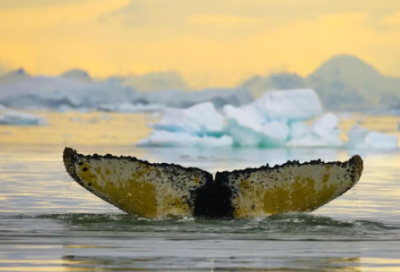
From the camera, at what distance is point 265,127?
38.7 metres

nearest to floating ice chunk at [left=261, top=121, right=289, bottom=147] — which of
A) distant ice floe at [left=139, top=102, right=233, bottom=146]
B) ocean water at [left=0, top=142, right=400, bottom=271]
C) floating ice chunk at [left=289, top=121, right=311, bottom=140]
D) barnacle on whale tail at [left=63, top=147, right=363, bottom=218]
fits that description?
floating ice chunk at [left=289, top=121, right=311, bottom=140]

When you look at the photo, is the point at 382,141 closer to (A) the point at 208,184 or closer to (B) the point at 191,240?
(A) the point at 208,184

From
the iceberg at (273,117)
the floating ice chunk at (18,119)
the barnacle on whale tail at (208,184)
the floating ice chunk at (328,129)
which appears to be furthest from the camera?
the floating ice chunk at (18,119)

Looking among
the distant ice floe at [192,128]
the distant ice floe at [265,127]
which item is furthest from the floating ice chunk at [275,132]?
the distant ice floe at [192,128]

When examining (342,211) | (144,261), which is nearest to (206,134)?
(342,211)

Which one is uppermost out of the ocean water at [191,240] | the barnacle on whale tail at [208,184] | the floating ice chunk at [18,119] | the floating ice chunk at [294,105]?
the floating ice chunk at [18,119]

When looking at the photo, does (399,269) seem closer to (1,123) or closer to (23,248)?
(23,248)

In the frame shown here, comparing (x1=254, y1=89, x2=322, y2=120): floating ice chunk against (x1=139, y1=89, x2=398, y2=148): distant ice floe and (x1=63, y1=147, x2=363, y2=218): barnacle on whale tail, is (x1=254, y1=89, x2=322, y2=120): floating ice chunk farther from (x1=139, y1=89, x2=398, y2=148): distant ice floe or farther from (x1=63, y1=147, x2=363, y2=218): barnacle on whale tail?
(x1=63, y1=147, x2=363, y2=218): barnacle on whale tail

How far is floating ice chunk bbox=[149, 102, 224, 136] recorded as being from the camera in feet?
131

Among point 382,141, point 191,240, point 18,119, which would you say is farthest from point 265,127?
point 18,119

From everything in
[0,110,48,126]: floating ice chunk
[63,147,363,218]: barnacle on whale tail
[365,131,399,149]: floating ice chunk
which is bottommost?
[63,147,363,218]: barnacle on whale tail

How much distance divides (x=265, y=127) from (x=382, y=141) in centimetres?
523

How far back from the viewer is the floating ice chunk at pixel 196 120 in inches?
1566

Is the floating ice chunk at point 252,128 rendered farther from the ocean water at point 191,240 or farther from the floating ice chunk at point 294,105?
the ocean water at point 191,240
